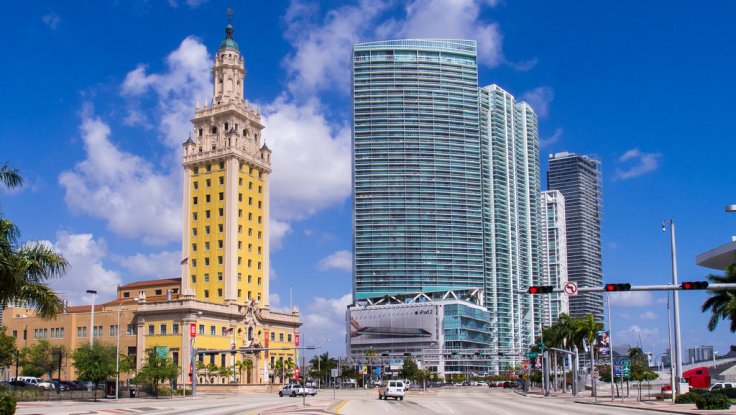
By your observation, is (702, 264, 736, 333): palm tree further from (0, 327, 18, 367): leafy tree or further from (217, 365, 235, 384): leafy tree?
(0, 327, 18, 367): leafy tree

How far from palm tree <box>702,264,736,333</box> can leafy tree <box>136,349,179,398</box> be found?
57761mm

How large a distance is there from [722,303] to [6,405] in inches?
1894

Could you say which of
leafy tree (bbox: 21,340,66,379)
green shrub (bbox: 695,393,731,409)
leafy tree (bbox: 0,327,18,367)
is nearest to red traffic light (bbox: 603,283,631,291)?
green shrub (bbox: 695,393,731,409)

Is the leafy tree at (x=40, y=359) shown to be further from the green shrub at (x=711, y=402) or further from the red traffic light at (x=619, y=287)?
the red traffic light at (x=619, y=287)

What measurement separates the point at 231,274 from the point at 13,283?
89.3m

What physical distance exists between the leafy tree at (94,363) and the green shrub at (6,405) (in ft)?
169

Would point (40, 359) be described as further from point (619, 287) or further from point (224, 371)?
point (619, 287)

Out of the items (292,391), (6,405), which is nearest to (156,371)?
(292,391)

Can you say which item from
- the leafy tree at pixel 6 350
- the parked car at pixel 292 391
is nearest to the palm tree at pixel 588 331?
the parked car at pixel 292 391

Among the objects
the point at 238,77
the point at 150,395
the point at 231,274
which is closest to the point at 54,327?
the point at 231,274

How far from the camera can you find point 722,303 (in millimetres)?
56250

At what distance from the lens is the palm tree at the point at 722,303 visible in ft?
175

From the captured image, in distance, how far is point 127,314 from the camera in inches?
4402

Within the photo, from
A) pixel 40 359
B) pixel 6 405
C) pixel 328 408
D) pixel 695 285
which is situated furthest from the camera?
pixel 40 359
